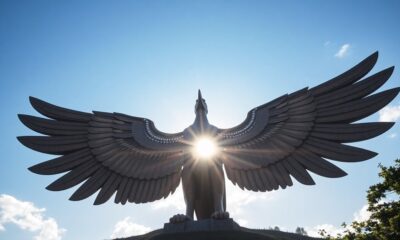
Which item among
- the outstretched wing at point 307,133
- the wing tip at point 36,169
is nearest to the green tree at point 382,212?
the outstretched wing at point 307,133

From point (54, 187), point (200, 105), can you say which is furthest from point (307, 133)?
point (54, 187)

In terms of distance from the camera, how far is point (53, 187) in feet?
35.9

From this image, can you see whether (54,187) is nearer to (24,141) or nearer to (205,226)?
(24,141)

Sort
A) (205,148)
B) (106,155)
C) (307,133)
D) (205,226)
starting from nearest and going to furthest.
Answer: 1. (205,226)
2. (307,133)
3. (205,148)
4. (106,155)

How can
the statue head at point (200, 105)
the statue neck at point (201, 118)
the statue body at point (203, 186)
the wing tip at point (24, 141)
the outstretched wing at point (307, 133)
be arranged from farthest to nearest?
the statue head at point (200, 105)
the statue neck at point (201, 118)
the wing tip at point (24, 141)
the statue body at point (203, 186)
the outstretched wing at point (307, 133)

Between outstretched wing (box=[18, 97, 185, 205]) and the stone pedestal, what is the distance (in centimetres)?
148

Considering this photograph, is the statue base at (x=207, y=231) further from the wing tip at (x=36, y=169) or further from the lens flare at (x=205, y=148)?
the wing tip at (x=36, y=169)

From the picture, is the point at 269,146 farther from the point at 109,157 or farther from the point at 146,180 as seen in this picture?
the point at 109,157

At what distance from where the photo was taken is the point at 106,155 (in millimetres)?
11352

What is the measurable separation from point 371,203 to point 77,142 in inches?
393

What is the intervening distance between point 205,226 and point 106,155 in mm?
4013

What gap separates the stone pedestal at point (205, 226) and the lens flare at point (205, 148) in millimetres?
2110

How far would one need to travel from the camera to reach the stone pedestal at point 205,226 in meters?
9.20

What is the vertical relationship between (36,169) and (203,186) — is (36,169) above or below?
above
